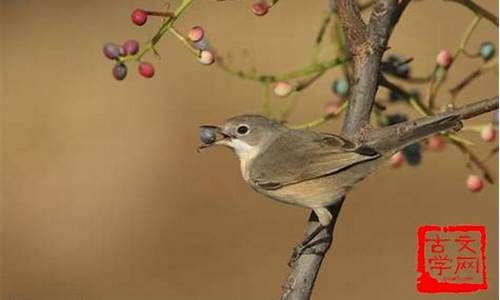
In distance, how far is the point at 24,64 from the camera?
1258 millimetres

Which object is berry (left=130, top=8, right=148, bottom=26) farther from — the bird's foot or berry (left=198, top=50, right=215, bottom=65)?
the bird's foot

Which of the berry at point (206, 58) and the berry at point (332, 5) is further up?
the berry at point (332, 5)

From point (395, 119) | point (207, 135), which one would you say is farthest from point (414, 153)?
point (207, 135)

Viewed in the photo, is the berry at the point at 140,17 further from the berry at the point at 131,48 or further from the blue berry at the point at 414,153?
the blue berry at the point at 414,153

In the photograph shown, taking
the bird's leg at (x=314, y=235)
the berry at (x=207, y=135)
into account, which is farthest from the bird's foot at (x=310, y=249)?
the berry at (x=207, y=135)

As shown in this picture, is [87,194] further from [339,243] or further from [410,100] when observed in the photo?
[410,100]

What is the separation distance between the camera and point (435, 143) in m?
0.62

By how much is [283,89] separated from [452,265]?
0.65 feet

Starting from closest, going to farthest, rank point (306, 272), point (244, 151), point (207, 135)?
point (306, 272) < point (207, 135) < point (244, 151)

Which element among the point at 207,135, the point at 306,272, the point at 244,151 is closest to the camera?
the point at 306,272

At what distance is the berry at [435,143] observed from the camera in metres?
0.61

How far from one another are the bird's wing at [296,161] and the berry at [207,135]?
8 cm

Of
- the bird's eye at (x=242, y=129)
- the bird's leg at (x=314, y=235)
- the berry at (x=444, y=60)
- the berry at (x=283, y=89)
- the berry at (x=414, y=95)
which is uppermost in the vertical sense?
the berry at (x=444, y=60)

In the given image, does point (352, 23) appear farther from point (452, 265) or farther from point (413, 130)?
point (452, 265)
